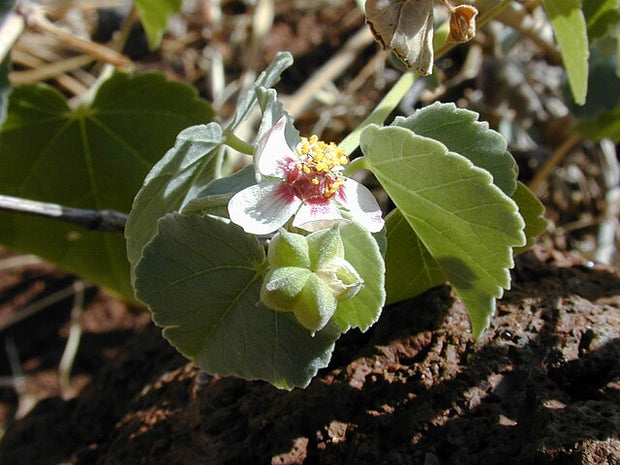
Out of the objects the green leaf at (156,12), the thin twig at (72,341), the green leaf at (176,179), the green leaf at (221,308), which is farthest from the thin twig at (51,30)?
the green leaf at (221,308)

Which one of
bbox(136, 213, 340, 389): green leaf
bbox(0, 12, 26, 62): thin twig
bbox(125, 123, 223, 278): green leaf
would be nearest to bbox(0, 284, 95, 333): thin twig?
bbox(0, 12, 26, 62): thin twig

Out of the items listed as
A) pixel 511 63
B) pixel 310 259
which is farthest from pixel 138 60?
pixel 310 259

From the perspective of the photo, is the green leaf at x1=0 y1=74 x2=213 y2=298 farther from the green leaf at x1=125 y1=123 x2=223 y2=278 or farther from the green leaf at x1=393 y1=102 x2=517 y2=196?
the green leaf at x1=393 y1=102 x2=517 y2=196

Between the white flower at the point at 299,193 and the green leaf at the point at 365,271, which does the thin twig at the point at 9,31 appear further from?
the green leaf at the point at 365,271

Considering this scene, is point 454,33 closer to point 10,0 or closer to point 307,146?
point 307,146

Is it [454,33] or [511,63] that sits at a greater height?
[454,33]

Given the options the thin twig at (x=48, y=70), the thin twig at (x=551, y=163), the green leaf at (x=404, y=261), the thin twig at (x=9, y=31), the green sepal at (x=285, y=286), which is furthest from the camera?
the thin twig at (x=48, y=70)
